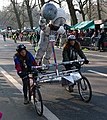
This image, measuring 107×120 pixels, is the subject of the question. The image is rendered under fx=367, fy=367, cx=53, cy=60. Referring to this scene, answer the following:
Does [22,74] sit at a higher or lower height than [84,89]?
higher

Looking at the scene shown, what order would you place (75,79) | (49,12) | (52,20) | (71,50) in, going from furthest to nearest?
1. (52,20)
2. (49,12)
3. (71,50)
4. (75,79)

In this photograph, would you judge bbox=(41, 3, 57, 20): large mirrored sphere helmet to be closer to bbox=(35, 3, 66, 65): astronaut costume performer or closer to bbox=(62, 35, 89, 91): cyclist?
bbox=(35, 3, 66, 65): astronaut costume performer

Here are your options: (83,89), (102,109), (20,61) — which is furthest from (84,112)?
(20,61)

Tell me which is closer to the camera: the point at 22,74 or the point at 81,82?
the point at 22,74

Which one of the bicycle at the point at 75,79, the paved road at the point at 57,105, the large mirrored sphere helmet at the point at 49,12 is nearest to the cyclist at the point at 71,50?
the bicycle at the point at 75,79

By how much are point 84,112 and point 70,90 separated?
7.53 ft

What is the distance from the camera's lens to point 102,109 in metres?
8.02

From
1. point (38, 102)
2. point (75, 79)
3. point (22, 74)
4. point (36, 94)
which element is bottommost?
point (38, 102)

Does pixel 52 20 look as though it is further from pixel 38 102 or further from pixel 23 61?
pixel 38 102

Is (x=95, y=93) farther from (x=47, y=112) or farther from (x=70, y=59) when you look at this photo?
(x=47, y=112)

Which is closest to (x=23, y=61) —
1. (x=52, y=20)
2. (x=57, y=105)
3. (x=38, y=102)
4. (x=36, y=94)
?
(x=36, y=94)

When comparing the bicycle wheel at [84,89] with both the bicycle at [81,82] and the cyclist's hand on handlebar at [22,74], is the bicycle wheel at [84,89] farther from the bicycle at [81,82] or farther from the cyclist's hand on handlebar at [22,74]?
the cyclist's hand on handlebar at [22,74]

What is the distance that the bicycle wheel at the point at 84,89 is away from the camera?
874 cm

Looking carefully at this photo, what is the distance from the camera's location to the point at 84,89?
8.91 metres
